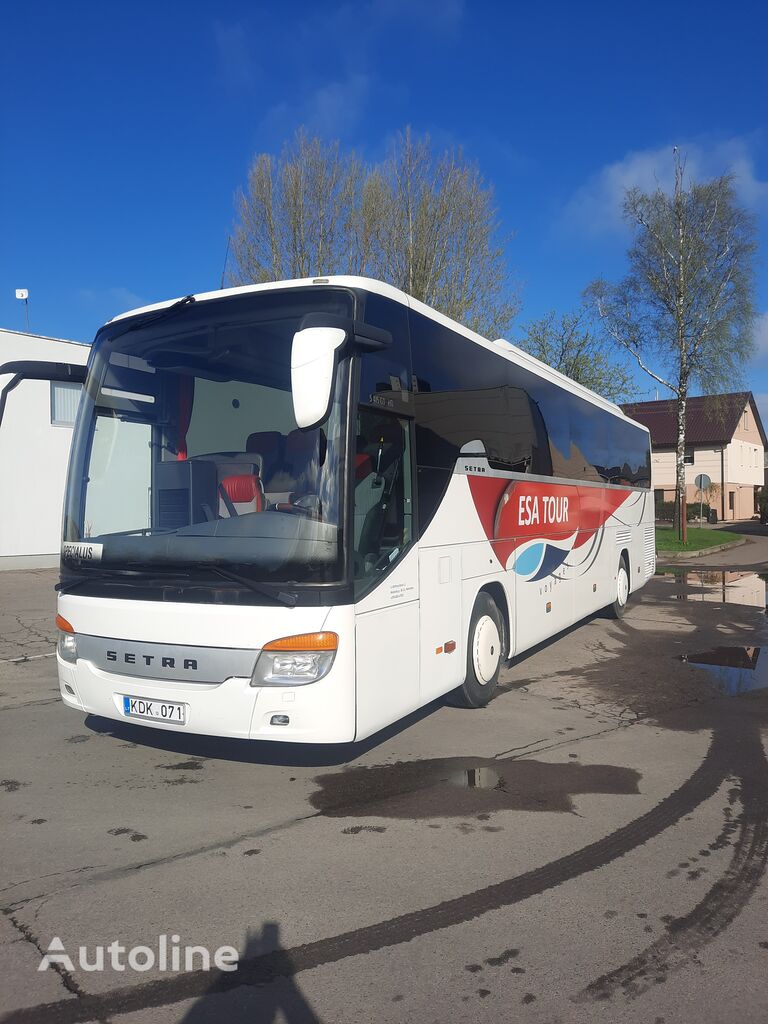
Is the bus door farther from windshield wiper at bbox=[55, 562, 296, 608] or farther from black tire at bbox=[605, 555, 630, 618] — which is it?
black tire at bbox=[605, 555, 630, 618]

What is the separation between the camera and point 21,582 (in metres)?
17.2

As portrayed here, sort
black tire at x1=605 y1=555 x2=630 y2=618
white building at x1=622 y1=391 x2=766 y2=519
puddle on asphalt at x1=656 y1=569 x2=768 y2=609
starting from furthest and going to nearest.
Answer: white building at x1=622 y1=391 x2=766 y2=519, puddle on asphalt at x1=656 y1=569 x2=768 y2=609, black tire at x1=605 y1=555 x2=630 y2=618

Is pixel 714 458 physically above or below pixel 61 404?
above

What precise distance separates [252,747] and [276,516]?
2.18 metres

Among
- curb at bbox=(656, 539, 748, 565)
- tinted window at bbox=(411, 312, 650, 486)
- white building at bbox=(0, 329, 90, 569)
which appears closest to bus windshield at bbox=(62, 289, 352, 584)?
tinted window at bbox=(411, 312, 650, 486)

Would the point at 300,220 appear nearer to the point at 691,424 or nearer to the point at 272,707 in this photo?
the point at 272,707

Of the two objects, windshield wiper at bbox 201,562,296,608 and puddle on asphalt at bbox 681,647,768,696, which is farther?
puddle on asphalt at bbox 681,647,768,696

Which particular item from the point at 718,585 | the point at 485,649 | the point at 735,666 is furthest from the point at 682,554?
the point at 485,649

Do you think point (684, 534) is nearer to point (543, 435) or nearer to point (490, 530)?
point (543, 435)

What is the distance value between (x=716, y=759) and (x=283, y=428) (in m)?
3.85

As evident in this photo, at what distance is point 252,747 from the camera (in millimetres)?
6098

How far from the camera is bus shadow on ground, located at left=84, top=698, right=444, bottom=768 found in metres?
5.76

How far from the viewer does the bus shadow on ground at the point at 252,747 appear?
5762mm

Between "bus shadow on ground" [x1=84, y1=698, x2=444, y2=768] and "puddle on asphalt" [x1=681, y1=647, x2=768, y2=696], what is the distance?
3.68 m
